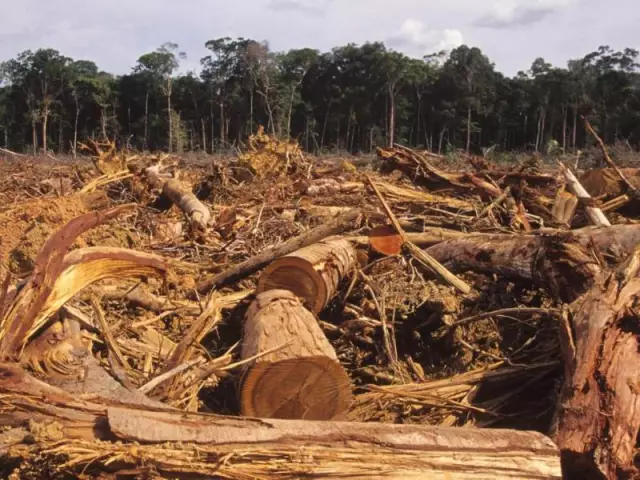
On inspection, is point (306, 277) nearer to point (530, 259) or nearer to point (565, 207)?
point (530, 259)

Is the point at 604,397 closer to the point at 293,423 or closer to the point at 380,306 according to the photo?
the point at 293,423

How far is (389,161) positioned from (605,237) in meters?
2.90

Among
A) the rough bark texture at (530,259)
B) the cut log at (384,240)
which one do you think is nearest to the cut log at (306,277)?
the cut log at (384,240)

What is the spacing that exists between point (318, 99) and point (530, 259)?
163ft

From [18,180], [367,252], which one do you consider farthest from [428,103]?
[367,252]

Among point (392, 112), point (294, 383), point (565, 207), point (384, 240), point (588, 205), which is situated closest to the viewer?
point (294, 383)

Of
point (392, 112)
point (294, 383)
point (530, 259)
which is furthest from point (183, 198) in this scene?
point (392, 112)

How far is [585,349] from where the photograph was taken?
119 inches

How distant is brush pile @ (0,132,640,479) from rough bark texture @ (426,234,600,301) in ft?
0.04

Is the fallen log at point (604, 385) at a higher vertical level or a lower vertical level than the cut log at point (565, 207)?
lower

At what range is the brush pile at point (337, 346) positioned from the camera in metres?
2.31

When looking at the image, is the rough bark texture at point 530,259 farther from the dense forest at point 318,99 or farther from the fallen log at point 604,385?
the dense forest at point 318,99

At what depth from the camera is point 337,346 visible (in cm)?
426

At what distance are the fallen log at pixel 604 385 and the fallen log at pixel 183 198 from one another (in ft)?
14.4
